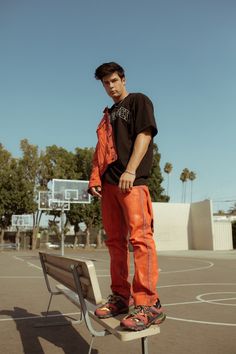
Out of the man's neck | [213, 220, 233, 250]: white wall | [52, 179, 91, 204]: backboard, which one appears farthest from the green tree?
the man's neck

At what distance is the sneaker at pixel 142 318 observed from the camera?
261 cm

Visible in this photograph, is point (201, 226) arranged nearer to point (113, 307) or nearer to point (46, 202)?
point (46, 202)

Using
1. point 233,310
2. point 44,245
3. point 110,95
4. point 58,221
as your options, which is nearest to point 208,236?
point 58,221

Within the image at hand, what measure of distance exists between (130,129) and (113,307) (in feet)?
4.73

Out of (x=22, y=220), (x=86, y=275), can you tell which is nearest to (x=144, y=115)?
(x=86, y=275)

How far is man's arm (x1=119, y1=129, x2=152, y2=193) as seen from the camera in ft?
10.1

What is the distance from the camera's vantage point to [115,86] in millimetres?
3506

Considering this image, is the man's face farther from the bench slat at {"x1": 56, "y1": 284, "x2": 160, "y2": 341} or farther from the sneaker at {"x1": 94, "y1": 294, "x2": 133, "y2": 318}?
the bench slat at {"x1": 56, "y1": 284, "x2": 160, "y2": 341}

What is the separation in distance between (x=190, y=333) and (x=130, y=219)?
2.53m

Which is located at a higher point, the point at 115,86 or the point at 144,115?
the point at 115,86

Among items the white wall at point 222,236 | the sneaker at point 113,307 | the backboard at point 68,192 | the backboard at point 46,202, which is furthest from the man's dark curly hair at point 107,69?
the white wall at point 222,236

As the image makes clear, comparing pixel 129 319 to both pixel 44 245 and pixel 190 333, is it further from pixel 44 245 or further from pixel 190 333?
pixel 44 245

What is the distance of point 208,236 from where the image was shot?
39.5m

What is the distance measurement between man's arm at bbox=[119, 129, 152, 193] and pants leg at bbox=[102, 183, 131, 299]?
0.88 ft
